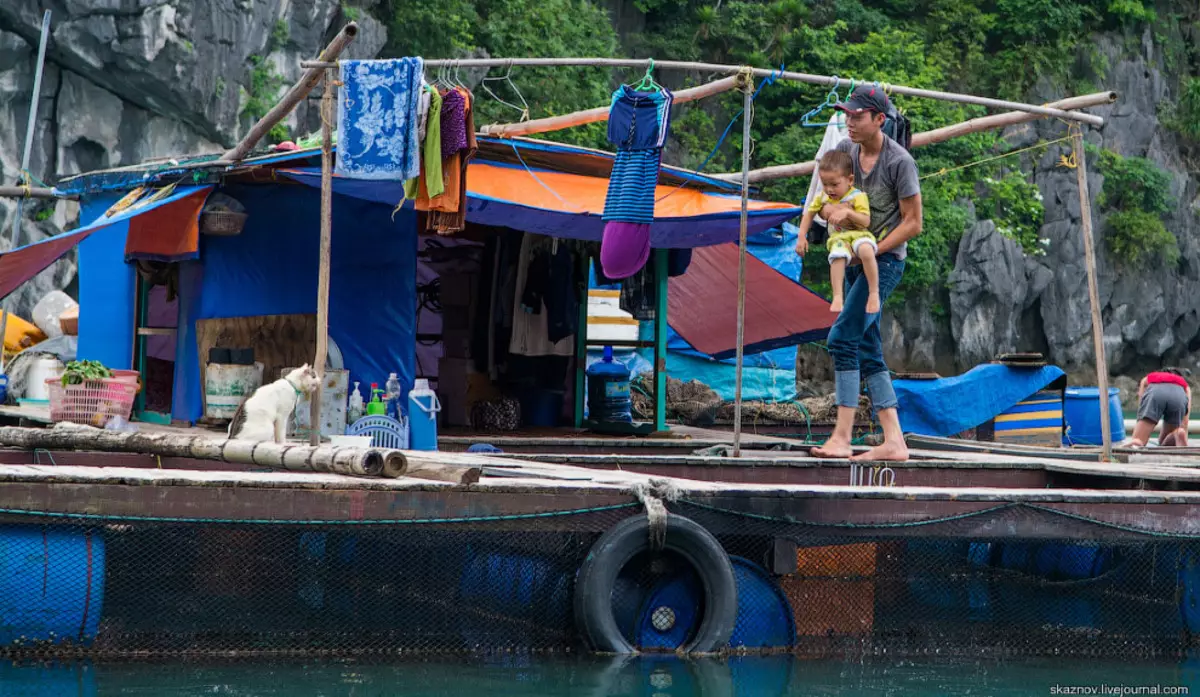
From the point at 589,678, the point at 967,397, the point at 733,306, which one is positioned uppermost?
the point at 733,306

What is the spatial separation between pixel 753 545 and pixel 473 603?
1.29 meters

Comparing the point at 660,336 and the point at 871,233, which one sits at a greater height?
the point at 871,233

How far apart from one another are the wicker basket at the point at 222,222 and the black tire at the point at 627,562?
4.02m

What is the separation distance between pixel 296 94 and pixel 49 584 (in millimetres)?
3364

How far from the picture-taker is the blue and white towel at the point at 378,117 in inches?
281

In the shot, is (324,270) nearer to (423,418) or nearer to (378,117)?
(378,117)

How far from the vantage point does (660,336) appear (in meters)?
10.1

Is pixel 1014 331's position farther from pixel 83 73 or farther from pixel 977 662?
pixel 977 662

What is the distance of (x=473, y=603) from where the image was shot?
551 cm

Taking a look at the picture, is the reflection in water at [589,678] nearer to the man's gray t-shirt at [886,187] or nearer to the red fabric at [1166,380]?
the man's gray t-shirt at [886,187]

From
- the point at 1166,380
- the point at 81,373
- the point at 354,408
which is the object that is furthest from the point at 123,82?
the point at 1166,380

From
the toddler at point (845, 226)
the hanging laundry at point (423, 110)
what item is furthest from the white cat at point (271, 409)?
the toddler at point (845, 226)

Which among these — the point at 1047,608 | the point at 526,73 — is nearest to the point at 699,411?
the point at 1047,608

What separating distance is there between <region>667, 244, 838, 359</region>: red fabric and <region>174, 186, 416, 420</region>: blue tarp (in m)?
3.41
